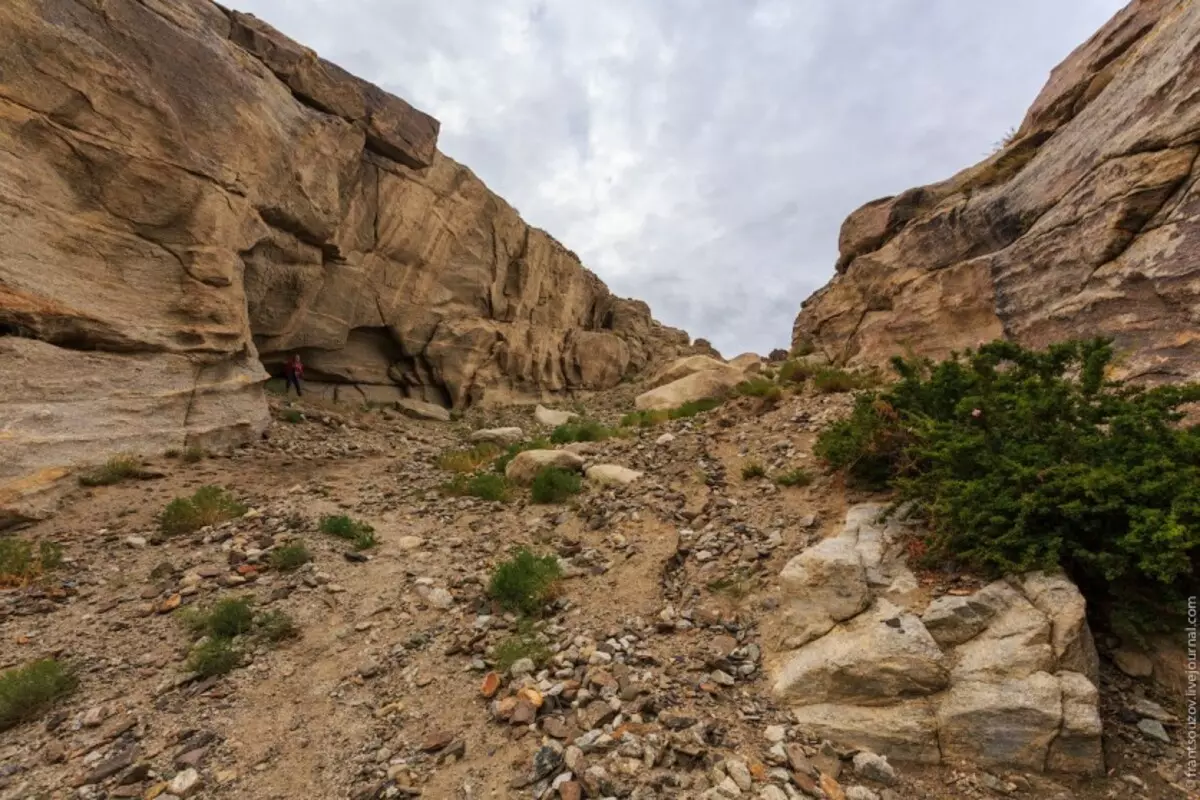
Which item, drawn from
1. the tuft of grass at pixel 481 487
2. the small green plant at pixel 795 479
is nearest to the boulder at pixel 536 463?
the tuft of grass at pixel 481 487

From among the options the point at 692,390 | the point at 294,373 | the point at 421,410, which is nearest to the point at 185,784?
the point at 692,390

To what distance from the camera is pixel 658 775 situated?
3863 millimetres

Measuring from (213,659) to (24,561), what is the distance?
14.9 feet

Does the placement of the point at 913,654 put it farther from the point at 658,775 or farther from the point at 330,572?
the point at 330,572

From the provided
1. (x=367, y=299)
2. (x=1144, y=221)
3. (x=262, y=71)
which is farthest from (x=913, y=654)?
(x=367, y=299)

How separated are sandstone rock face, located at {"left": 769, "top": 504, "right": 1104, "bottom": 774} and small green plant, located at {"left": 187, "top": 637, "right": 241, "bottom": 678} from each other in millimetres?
5492

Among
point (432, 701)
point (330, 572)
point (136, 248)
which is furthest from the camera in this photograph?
point (136, 248)

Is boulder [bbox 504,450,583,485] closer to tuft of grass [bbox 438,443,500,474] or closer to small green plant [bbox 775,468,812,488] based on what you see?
tuft of grass [bbox 438,443,500,474]

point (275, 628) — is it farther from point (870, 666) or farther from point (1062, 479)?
point (1062, 479)

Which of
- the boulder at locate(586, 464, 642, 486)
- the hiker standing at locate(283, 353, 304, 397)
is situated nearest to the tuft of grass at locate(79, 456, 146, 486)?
the boulder at locate(586, 464, 642, 486)

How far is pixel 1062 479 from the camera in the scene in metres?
5.08

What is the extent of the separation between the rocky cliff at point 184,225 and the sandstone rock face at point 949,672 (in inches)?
504

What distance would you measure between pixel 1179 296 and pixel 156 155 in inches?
826

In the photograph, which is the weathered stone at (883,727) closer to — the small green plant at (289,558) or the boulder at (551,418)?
the small green plant at (289,558)
